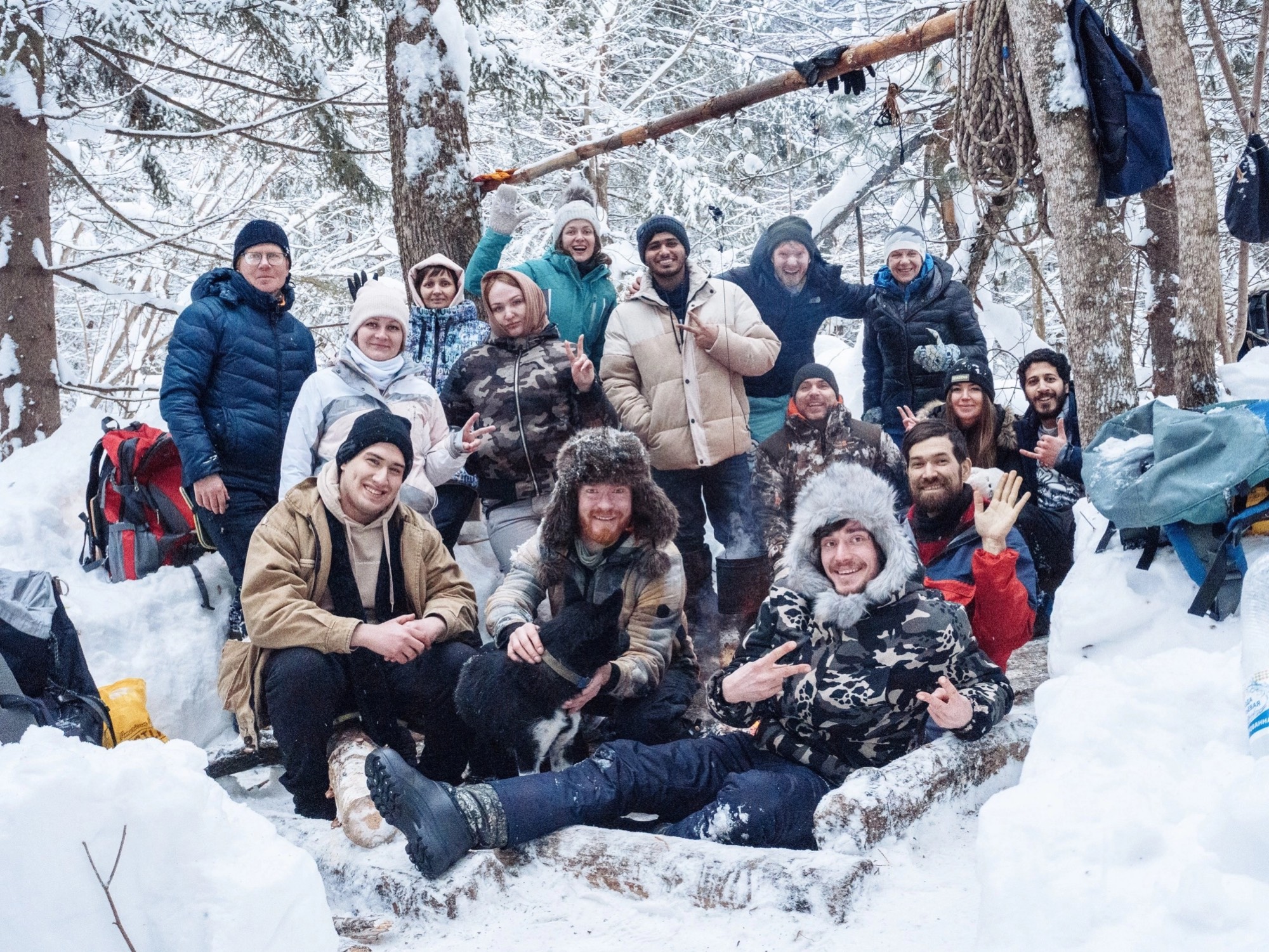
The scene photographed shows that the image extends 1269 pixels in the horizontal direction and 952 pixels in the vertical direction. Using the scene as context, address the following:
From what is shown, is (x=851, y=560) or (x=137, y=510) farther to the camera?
(x=137, y=510)

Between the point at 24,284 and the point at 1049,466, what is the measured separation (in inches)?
238

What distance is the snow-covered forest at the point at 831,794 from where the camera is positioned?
1908 mm

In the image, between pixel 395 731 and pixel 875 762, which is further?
pixel 395 731

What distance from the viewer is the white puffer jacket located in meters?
4.04

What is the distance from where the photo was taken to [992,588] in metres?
3.26

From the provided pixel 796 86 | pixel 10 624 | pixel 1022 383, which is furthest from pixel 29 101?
pixel 1022 383

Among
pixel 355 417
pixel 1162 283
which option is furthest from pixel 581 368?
pixel 1162 283

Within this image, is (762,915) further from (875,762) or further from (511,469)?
(511,469)

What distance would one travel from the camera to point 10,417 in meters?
5.86

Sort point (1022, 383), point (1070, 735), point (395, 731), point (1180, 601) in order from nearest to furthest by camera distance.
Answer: point (1070, 735) < point (1180, 601) < point (395, 731) < point (1022, 383)

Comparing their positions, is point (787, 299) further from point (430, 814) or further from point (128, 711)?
point (128, 711)

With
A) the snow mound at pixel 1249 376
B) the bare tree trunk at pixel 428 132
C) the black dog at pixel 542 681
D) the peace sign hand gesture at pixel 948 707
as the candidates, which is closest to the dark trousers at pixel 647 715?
the black dog at pixel 542 681

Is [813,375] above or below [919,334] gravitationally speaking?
below

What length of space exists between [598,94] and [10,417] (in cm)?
930
